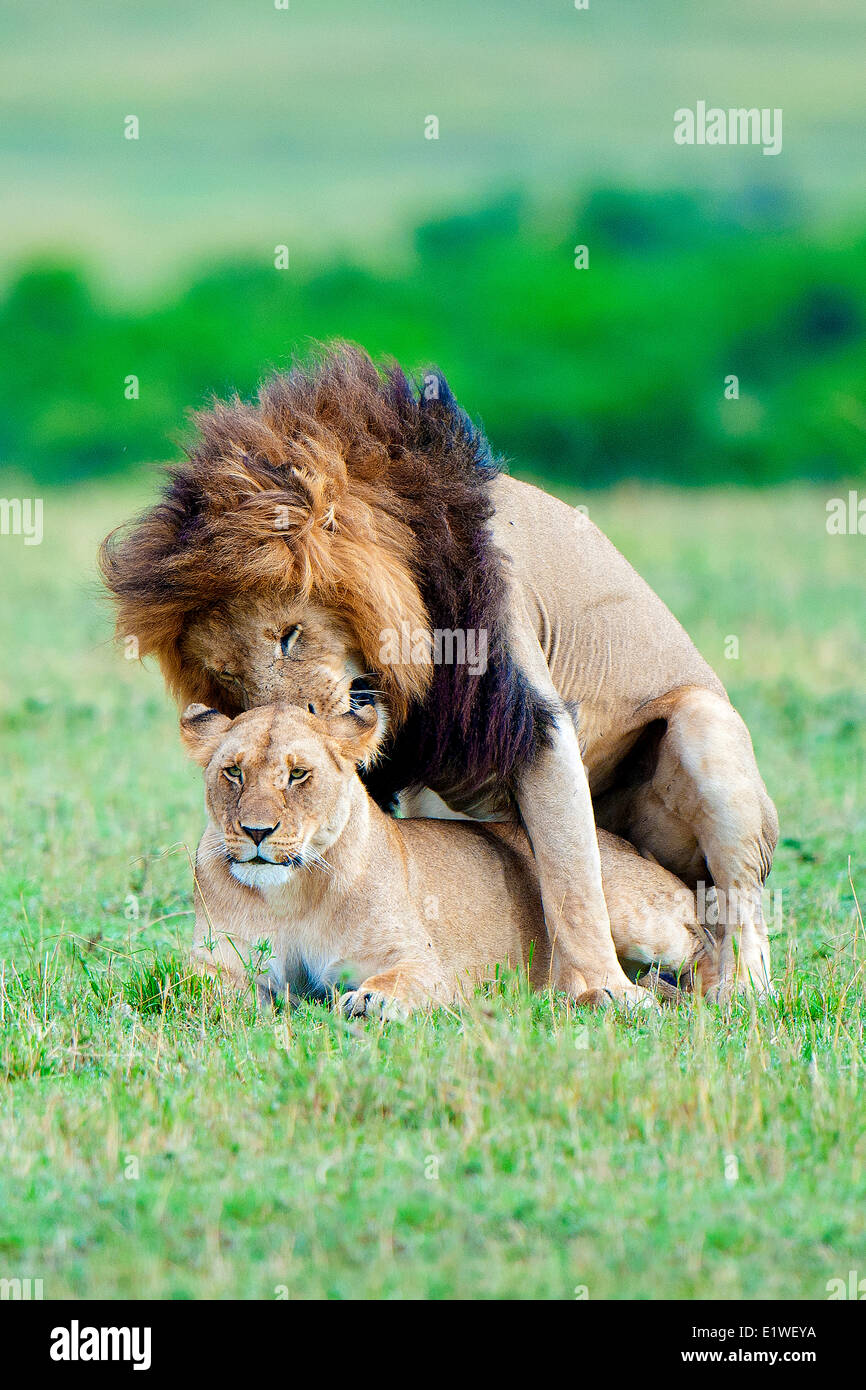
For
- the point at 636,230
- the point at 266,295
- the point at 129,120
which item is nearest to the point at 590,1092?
the point at 129,120

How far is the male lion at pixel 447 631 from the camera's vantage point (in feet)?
17.1

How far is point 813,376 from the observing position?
101 ft

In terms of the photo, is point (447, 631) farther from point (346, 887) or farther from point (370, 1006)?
point (370, 1006)

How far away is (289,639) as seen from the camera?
5.21 m

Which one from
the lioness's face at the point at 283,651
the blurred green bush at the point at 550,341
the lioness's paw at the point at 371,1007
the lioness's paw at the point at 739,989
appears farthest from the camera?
the blurred green bush at the point at 550,341

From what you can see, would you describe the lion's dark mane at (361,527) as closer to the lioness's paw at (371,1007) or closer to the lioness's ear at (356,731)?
the lioness's ear at (356,731)

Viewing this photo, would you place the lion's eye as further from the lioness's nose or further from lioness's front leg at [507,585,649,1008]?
lioness's front leg at [507,585,649,1008]

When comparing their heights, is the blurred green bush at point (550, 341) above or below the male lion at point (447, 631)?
above

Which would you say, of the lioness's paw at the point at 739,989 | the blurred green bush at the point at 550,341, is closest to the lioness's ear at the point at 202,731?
the lioness's paw at the point at 739,989

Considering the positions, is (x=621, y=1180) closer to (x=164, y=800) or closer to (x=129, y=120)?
(x=164, y=800)

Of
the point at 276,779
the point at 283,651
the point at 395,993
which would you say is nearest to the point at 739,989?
the point at 395,993

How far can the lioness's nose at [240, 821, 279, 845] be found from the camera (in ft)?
16.5

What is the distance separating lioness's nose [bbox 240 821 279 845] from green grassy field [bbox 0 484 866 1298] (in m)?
0.48

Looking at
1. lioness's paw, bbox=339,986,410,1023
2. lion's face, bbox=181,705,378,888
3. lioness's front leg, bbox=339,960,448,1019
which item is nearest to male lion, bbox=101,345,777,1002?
lion's face, bbox=181,705,378,888
